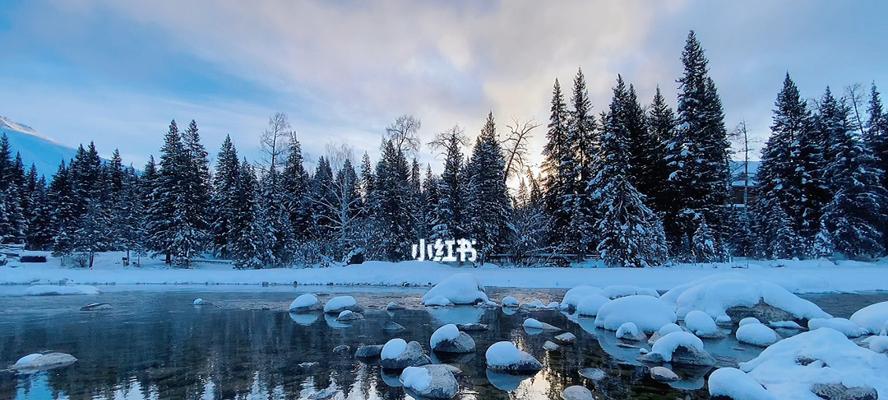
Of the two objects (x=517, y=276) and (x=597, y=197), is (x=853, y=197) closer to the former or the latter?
(x=597, y=197)

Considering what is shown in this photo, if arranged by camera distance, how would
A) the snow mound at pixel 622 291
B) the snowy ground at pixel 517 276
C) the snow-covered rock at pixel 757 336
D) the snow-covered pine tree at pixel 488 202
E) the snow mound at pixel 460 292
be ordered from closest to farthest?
1. the snow-covered rock at pixel 757 336
2. the snow mound at pixel 622 291
3. the snow mound at pixel 460 292
4. the snowy ground at pixel 517 276
5. the snow-covered pine tree at pixel 488 202

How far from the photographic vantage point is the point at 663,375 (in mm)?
8945

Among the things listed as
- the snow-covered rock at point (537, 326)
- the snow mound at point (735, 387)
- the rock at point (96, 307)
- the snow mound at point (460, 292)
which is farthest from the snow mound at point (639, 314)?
the rock at point (96, 307)

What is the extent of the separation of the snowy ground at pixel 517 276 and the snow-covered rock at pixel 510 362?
15884 mm

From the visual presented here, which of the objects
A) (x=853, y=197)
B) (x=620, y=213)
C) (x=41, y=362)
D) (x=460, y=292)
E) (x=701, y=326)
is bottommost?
(x=701, y=326)

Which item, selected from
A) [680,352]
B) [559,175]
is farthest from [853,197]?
[680,352]

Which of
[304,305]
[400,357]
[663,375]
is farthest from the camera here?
[304,305]

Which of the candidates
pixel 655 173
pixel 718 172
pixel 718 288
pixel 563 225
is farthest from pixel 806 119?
pixel 718 288

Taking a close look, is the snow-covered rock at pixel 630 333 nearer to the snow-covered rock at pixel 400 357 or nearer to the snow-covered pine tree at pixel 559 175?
the snow-covered rock at pixel 400 357

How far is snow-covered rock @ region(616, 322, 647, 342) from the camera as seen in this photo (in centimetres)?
1276

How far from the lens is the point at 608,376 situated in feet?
29.9

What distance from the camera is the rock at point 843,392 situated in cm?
710

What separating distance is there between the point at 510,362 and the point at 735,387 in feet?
12.4

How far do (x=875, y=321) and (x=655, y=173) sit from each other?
2366 centimetres
